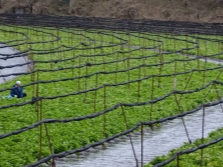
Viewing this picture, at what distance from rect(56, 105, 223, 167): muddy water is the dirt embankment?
4021 cm

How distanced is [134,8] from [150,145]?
49.2 meters

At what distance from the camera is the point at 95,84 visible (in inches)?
918

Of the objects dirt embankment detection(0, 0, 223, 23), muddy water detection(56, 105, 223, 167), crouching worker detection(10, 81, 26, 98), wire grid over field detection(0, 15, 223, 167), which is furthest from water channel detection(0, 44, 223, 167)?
dirt embankment detection(0, 0, 223, 23)

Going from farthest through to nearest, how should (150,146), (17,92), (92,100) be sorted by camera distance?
(92,100) < (17,92) < (150,146)

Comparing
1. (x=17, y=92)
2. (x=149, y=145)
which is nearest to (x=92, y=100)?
(x=17, y=92)

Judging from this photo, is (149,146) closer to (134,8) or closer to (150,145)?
(150,145)

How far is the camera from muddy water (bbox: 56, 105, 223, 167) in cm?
1423

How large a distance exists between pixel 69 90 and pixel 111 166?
8.43 meters

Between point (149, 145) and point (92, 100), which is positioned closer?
point (149, 145)

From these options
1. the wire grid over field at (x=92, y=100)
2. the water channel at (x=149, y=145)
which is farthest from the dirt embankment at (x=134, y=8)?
the water channel at (x=149, y=145)

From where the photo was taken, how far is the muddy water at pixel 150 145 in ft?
46.7

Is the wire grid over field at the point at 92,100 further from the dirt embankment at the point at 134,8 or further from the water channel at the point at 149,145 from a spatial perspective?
the dirt embankment at the point at 134,8

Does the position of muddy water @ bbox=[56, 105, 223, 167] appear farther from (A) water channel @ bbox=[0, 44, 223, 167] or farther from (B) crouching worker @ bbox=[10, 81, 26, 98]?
(B) crouching worker @ bbox=[10, 81, 26, 98]

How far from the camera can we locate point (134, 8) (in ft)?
209
